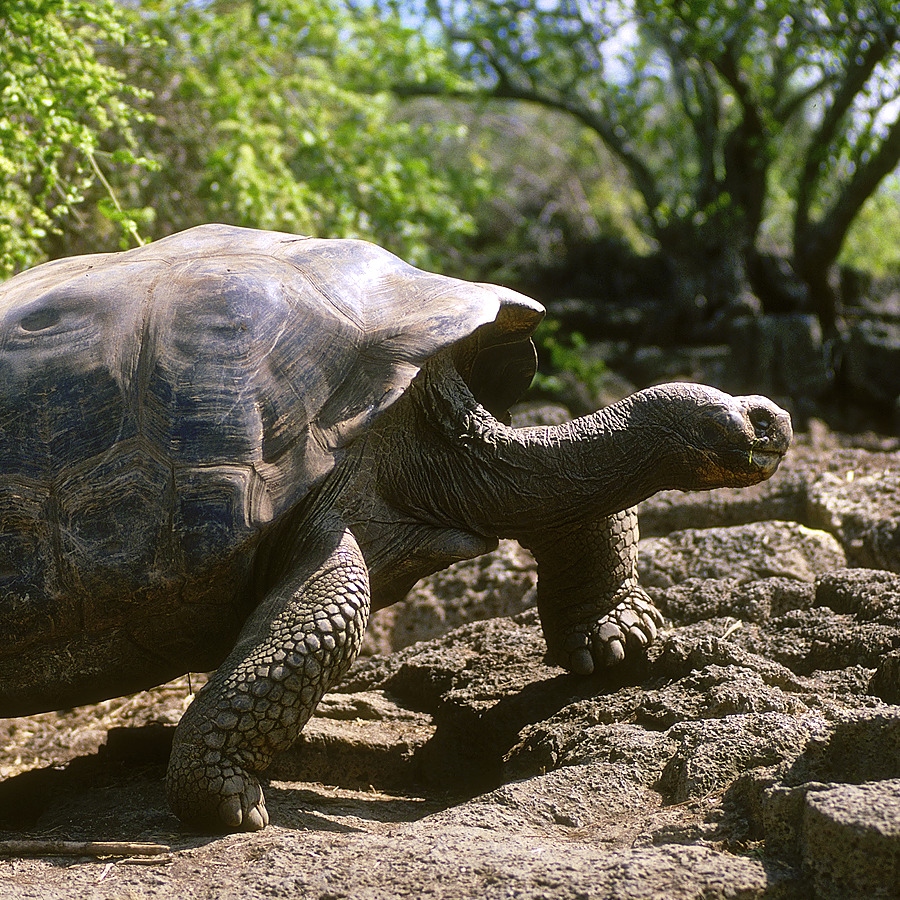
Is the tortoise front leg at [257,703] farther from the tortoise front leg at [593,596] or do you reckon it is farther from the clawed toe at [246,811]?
the tortoise front leg at [593,596]

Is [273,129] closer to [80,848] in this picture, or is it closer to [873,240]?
[80,848]

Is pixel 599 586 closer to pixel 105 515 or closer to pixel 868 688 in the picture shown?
pixel 868 688

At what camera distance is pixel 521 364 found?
3570mm

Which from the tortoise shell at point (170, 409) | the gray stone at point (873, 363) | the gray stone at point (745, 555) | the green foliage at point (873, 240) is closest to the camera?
the tortoise shell at point (170, 409)

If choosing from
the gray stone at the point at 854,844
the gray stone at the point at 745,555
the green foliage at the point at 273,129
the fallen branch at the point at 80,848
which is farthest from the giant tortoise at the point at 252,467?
the green foliage at the point at 273,129

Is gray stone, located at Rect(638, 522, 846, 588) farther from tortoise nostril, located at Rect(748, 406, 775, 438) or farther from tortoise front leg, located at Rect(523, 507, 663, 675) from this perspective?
tortoise nostril, located at Rect(748, 406, 775, 438)

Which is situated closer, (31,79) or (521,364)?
(521,364)


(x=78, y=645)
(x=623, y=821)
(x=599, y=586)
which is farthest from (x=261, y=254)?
(x=623, y=821)

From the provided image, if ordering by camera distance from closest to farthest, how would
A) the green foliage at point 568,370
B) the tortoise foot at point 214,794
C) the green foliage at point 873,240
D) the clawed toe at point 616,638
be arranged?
the tortoise foot at point 214,794
the clawed toe at point 616,638
the green foliage at point 568,370
the green foliage at point 873,240

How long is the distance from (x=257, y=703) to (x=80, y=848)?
1.67 feet

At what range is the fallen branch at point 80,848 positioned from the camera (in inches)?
91.4

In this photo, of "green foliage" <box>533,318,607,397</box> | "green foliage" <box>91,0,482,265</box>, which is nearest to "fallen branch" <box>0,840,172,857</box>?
"green foliage" <box>91,0,482,265</box>

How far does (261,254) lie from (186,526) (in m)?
0.92

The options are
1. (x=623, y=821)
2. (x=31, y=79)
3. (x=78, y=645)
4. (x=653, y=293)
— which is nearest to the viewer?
(x=623, y=821)
